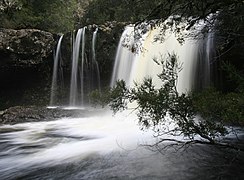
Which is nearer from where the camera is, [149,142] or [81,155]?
[81,155]

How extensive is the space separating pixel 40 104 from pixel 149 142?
392 inches

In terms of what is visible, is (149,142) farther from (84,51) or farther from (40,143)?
(84,51)

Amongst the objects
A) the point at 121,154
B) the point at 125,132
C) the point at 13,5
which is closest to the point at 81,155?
the point at 121,154

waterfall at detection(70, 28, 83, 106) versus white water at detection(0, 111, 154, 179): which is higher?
waterfall at detection(70, 28, 83, 106)

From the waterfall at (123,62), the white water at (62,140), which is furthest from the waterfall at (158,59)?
the white water at (62,140)

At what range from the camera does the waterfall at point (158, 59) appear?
32.8 feet

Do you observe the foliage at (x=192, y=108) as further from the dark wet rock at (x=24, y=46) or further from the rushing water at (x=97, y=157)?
the dark wet rock at (x=24, y=46)

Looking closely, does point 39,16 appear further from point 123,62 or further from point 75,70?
point 123,62

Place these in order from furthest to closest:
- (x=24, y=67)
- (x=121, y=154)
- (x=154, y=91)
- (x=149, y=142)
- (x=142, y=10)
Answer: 1. (x=24, y=67)
2. (x=149, y=142)
3. (x=121, y=154)
4. (x=142, y=10)
5. (x=154, y=91)

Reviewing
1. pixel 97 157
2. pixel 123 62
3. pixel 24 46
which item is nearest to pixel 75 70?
pixel 24 46

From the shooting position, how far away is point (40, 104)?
1512 centimetres

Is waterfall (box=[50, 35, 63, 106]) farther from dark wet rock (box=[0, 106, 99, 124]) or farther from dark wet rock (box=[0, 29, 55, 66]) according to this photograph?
dark wet rock (box=[0, 106, 99, 124])

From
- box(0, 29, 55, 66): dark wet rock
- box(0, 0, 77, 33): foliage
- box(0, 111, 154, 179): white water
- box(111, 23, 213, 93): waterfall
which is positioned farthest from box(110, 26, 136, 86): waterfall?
box(0, 0, 77, 33): foliage

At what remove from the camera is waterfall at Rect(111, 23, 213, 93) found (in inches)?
393
